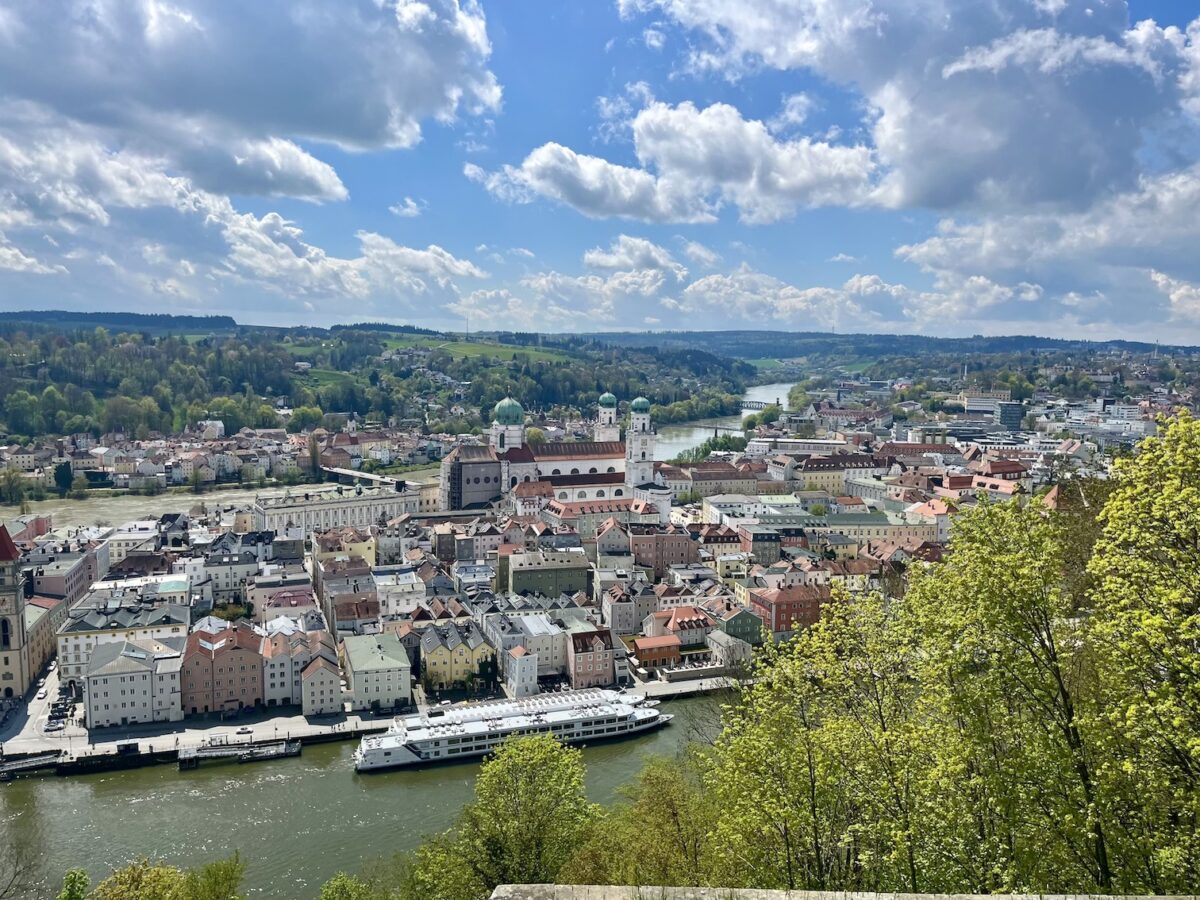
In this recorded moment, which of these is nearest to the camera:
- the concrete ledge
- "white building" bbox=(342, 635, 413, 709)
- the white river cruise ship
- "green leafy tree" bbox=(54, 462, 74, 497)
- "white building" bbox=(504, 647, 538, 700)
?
the concrete ledge

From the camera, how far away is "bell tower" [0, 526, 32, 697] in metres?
17.1

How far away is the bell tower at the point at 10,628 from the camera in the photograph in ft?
56.0

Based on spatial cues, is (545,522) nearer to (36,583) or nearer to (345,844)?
(36,583)

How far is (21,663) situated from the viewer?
1725 cm

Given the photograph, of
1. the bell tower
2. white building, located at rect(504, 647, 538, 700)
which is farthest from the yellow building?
the bell tower

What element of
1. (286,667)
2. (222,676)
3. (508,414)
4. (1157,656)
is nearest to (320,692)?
(286,667)

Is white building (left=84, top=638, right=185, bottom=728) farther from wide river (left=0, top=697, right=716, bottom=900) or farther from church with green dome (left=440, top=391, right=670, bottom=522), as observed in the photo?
church with green dome (left=440, top=391, right=670, bottom=522)

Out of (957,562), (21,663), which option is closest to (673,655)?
(21,663)

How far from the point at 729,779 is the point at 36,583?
22528 millimetres

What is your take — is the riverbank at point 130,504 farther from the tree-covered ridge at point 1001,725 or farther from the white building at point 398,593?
the tree-covered ridge at point 1001,725

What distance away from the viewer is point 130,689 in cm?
1597

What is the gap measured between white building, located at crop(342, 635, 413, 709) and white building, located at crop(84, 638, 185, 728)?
3139mm

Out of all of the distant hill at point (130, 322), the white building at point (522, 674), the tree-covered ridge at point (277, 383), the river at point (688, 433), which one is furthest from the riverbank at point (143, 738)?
the distant hill at point (130, 322)

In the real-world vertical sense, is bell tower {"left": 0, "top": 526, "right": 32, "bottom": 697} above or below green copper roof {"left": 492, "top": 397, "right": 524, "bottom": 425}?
below
